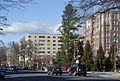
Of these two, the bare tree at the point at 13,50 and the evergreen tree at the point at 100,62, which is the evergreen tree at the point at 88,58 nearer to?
the evergreen tree at the point at 100,62

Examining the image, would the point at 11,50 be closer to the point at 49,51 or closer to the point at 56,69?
the point at 49,51

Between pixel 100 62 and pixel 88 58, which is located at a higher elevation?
pixel 88 58

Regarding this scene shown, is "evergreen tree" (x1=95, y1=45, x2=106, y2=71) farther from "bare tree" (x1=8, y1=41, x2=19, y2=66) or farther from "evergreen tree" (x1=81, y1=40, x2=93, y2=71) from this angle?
"bare tree" (x1=8, y1=41, x2=19, y2=66)

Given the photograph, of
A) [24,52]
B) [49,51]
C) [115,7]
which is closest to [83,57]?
[24,52]

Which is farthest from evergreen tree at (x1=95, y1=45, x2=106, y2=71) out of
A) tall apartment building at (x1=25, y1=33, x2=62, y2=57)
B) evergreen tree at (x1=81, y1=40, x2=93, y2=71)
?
tall apartment building at (x1=25, y1=33, x2=62, y2=57)

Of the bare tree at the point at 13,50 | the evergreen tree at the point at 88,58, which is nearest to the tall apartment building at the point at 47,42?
the bare tree at the point at 13,50

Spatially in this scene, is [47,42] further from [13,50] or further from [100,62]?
[100,62]

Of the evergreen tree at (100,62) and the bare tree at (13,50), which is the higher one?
the bare tree at (13,50)

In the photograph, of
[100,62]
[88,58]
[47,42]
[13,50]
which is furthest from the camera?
[47,42]

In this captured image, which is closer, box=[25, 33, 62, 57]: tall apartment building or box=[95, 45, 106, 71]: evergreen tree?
box=[95, 45, 106, 71]: evergreen tree

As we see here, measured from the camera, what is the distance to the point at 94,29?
115 meters

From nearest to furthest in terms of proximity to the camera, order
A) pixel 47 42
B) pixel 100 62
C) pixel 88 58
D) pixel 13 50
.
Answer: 1. pixel 100 62
2. pixel 88 58
3. pixel 13 50
4. pixel 47 42

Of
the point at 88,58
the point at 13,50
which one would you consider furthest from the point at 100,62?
the point at 13,50

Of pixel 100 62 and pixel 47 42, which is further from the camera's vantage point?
pixel 47 42
